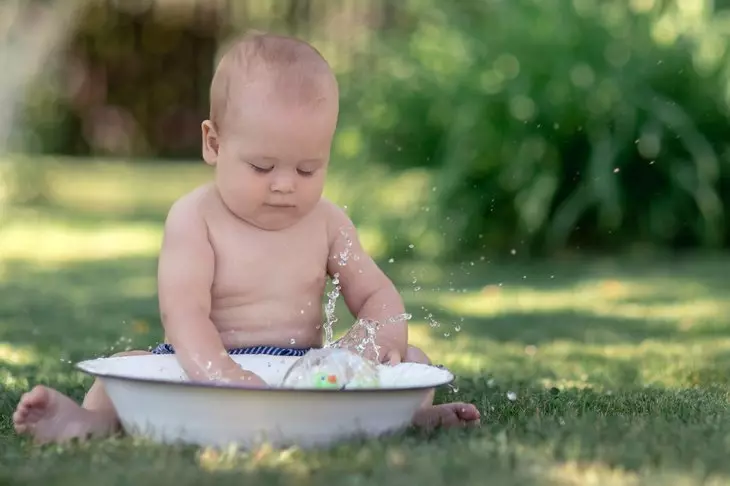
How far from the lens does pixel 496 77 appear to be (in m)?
6.59

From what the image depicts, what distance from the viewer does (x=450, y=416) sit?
7.95 feet

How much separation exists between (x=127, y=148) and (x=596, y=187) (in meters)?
14.2

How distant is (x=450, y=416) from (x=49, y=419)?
703mm

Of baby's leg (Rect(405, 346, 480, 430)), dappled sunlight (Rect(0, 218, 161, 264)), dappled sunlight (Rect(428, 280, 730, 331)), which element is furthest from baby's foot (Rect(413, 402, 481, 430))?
dappled sunlight (Rect(0, 218, 161, 264))

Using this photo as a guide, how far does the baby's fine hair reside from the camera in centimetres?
243

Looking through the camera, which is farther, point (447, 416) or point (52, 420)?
point (447, 416)

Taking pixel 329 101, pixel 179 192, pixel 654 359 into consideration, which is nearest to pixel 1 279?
pixel 654 359

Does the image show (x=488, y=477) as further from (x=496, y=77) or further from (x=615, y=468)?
(x=496, y=77)

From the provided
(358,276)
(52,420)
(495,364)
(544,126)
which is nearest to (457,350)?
(495,364)

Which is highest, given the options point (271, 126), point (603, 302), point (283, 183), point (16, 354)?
point (271, 126)

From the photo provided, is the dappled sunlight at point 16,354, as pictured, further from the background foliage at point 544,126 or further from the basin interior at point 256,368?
the background foliage at point 544,126

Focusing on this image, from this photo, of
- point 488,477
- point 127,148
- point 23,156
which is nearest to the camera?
point 488,477

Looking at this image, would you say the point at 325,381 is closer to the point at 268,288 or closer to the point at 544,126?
the point at 268,288

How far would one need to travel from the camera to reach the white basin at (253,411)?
6.89 feet
